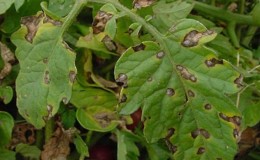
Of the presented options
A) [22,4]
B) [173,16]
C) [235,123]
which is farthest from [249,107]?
[22,4]

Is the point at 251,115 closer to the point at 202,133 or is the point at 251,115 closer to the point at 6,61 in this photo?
the point at 202,133

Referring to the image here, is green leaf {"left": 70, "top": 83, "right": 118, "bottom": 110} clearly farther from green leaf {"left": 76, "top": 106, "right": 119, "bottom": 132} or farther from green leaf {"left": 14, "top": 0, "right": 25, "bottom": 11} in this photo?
green leaf {"left": 14, "top": 0, "right": 25, "bottom": 11}

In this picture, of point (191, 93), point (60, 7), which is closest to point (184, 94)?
point (191, 93)

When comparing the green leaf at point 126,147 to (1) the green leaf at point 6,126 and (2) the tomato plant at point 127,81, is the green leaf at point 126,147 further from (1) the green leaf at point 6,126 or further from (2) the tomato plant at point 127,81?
(1) the green leaf at point 6,126

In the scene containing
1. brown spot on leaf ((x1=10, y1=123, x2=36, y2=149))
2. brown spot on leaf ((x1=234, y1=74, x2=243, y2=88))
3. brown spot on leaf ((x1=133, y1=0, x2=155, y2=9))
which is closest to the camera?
brown spot on leaf ((x1=234, y1=74, x2=243, y2=88))

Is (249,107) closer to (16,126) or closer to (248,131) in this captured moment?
(248,131)

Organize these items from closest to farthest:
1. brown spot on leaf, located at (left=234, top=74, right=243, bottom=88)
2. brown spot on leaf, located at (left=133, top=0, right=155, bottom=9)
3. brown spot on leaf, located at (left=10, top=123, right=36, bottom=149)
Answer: brown spot on leaf, located at (left=234, top=74, right=243, bottom=88)
brown spot on leaf, located at (left=133, top=0, right=155, bottom=9)
brown spot on leaf, located at (left=10, top=123, right=36, bottom=149)

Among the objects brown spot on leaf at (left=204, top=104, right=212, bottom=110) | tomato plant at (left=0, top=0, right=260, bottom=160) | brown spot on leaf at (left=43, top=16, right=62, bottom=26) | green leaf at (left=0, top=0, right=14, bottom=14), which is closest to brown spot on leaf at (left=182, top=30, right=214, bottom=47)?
tomato plant at (left=0, top=0, right=260, bottom=160)
